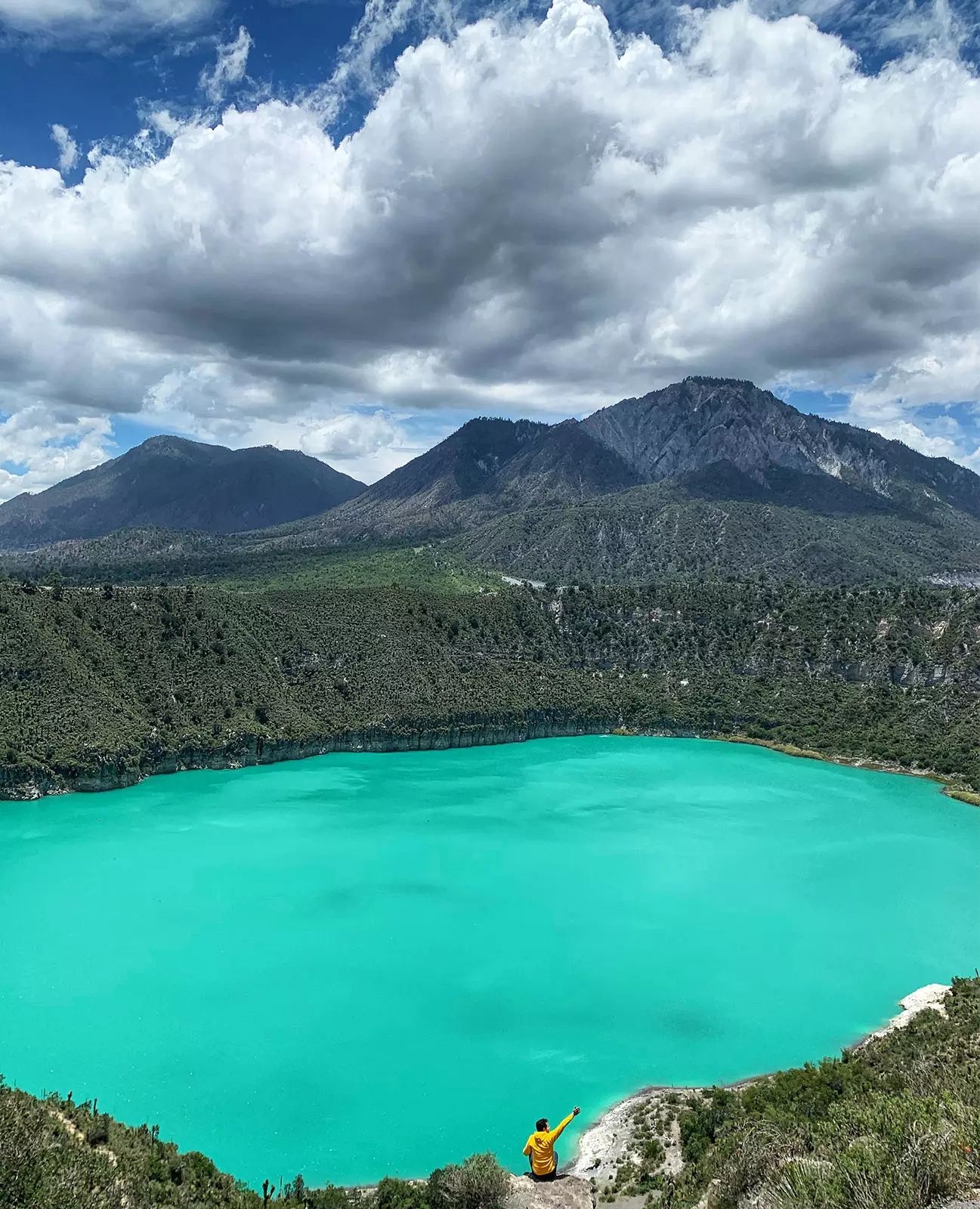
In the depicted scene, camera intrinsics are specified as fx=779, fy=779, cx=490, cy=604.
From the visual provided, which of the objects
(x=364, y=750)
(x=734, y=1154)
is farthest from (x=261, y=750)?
(x=734, y=1154)

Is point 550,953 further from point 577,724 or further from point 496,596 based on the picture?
point 496,596

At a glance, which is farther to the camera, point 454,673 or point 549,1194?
point 454,673

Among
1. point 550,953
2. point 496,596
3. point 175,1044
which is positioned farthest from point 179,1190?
point 496,596

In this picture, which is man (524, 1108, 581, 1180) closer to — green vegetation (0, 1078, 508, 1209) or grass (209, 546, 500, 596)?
green vegetation (0, 1078, 508, 1209)

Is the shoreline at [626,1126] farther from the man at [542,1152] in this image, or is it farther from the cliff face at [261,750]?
the cliff face at [261,750]

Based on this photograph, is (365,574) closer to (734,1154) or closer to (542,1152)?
(542,1152)

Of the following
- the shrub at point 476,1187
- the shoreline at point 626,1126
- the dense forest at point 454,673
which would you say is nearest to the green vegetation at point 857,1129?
the shoreline at point 626,1126
